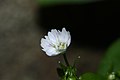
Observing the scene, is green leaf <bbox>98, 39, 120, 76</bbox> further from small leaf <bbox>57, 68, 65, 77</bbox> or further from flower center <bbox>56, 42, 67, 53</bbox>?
small leaf <bbox>57, 68, 65, 77</bbox>

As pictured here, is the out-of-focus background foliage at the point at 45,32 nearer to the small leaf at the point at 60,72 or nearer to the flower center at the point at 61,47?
the flower center at the point at 61,47

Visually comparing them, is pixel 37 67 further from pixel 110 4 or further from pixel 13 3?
pixel 110 4

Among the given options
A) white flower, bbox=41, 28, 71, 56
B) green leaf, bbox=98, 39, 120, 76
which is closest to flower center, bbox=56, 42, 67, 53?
white flower, bbox=41, 28, 71, 56

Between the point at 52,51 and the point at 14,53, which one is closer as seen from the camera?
the point at 52,51

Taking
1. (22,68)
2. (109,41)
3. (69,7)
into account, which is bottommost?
(22,68)

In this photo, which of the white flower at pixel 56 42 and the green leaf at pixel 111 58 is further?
the green leaf at pixel 111 58

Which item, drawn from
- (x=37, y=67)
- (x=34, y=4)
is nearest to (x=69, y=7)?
(x=34, y=4)

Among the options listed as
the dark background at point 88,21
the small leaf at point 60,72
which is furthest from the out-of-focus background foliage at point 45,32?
the small leaf at point 60,72
